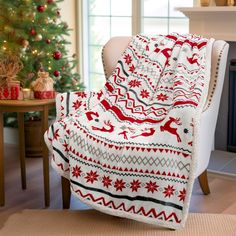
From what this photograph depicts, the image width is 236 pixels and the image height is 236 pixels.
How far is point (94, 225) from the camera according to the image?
2.89m

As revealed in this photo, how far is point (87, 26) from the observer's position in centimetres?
517

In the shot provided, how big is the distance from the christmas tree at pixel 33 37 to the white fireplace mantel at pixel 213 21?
968 mm

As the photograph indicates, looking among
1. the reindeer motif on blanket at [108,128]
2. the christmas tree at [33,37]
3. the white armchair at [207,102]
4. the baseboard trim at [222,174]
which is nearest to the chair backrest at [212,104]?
the white armchair at [207,102]

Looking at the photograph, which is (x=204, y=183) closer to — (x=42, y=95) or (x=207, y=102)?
(x=207, y=102)

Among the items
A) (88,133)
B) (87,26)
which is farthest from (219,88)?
(87,26)

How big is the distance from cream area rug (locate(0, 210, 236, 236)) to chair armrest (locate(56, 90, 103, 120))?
21.8 inches

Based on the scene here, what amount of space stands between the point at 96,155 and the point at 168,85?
0.67 meters

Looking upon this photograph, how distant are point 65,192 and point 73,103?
1.65 feet

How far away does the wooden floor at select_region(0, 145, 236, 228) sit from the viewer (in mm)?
3180

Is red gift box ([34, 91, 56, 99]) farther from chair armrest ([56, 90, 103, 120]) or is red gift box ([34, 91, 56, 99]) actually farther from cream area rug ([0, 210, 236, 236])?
cream area rug ([0, 210, 236, 236])

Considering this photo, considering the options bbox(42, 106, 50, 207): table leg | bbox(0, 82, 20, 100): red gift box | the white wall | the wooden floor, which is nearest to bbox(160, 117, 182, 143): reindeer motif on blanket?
the wooden floor

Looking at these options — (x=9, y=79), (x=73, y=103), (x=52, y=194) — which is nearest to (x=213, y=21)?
(x=73, y=103)

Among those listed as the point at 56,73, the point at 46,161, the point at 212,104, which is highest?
the point at 56,73

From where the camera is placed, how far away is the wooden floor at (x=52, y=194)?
318 cm
